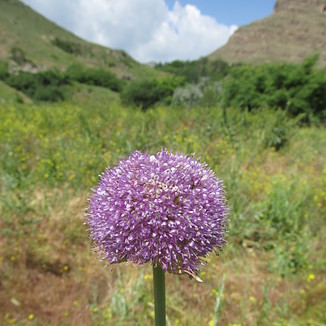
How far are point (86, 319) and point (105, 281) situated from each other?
0.60m

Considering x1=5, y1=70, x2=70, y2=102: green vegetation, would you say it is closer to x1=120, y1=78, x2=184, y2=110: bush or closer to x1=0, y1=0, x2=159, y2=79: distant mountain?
x1=0, y1=0, x2=159, y2=79: distant mountain

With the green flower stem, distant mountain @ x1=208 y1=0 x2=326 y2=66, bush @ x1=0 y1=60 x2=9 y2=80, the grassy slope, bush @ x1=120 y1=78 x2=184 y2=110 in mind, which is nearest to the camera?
the green flower stem

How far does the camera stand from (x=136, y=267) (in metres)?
1.99

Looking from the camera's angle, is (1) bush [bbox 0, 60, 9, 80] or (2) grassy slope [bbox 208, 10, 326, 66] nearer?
(1) bush [bbox 0, 60, 9, 80]

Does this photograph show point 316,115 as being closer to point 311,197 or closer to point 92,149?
point 311,197

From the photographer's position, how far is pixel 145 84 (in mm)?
33750

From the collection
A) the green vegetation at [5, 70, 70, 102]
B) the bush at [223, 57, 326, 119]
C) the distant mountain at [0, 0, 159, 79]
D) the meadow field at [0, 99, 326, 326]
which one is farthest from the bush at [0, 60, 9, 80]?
the meadow field at [0, 99, 326, 326]

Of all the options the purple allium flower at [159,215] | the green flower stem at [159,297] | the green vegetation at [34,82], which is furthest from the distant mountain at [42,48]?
the green flower stem at [159,297]

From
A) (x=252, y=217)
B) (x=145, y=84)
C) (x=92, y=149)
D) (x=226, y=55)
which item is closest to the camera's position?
(x=252, y=217)

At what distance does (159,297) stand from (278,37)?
141m

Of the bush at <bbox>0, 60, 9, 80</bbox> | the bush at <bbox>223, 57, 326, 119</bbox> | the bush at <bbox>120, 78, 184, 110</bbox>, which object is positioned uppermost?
the bush at <bbox>0, 60, 9, 80</bbox>

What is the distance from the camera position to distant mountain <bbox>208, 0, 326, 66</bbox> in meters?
110

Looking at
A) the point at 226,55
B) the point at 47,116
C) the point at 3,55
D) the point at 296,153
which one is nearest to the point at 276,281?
the point at 296,153

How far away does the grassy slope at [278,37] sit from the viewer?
11029 cm
